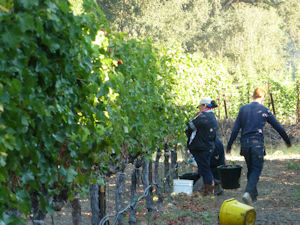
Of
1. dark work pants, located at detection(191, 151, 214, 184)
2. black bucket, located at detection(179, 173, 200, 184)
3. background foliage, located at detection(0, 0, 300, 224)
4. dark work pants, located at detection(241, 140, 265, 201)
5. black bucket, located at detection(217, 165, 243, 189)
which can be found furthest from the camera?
black bucket, located at detection(179, 173, 200, 184)

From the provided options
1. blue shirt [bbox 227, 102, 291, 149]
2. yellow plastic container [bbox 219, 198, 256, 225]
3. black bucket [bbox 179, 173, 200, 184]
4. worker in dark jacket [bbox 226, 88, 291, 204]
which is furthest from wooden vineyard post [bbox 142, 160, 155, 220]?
black bucket [bbox 179, 173, 200, 184]

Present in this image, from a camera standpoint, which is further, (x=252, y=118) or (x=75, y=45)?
(x=252, y=118)

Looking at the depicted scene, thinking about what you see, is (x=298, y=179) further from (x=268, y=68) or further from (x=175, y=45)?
(x=268, y=68)

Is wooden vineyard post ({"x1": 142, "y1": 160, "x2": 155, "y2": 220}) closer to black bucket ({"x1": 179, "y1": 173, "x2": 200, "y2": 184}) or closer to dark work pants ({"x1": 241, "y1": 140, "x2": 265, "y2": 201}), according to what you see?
dark work pants ({"x1": 241, "y1": 140, "x2": 265, "y2": 201})

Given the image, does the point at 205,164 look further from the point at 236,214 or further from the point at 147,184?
the point at 236,214

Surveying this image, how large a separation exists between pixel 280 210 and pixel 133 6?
22455mm

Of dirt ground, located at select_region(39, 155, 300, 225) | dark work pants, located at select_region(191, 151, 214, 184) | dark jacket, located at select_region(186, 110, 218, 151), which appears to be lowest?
dirt ground, located at select_region(39, 155, 300, 225)

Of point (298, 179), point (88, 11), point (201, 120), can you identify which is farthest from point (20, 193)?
point (298, 179)

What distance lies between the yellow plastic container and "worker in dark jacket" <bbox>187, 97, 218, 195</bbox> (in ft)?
10.4

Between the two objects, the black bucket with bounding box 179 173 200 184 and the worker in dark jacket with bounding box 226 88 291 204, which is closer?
the worker in dark jacket with bounding box 226 88 291 204

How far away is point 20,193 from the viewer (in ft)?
10.3

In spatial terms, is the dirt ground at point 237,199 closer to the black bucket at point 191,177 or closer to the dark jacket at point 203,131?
the black bucket at point 191,177

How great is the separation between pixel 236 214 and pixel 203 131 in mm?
3528

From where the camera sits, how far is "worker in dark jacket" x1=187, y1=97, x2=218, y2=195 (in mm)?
9625
